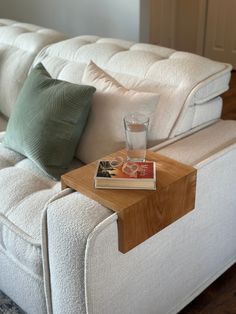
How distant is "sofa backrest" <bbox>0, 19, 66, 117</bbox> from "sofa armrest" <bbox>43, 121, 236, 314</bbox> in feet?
3.33

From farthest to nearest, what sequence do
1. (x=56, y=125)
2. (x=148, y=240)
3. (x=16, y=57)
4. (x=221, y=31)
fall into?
1. (x=221, y=31)
2. (x=16, y=57)
3. (x=56, y=125)
4. (x=148, y=240)

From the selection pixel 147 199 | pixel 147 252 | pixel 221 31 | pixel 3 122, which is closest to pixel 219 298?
pixel 147 252

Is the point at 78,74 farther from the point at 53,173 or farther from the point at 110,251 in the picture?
the point at 110,251

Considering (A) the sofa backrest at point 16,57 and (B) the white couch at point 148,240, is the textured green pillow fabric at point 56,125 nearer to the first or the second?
(B) the white couch at point 148,240

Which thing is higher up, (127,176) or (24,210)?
(127,176)

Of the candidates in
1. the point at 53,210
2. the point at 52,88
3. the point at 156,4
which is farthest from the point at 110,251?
the point at 156,4

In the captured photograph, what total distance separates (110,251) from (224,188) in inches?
21.3

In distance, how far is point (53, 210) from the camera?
1090mm

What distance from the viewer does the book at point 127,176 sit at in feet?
3.63

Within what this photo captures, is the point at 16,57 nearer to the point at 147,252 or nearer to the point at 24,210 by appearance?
the point at 24,210

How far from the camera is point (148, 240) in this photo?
3.93ft

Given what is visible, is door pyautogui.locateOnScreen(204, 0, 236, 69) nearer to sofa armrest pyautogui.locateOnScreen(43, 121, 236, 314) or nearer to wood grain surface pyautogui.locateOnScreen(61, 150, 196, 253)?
sofa armrest pyautogui.locateOnScreen(43, 121, 236, 314)

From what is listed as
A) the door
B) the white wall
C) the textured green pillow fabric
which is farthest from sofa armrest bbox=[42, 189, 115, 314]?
the door

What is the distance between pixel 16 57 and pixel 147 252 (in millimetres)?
1361
